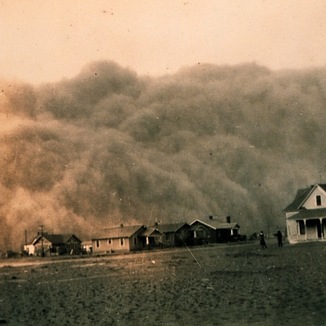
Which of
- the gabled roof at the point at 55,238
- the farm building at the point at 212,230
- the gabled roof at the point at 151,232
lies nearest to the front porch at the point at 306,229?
the farm building at the point at 212,230

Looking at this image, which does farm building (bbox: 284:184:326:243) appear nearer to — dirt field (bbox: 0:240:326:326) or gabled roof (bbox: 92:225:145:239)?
gabled roof (bbox: 92:225:145:239)

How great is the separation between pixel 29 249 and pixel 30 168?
96.0 feet

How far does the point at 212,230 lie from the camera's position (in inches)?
2281

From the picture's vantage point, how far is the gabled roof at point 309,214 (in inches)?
1464

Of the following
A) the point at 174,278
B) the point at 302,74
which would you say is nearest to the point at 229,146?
the point at 302,74

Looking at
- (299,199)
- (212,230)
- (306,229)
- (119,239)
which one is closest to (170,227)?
(212,230)

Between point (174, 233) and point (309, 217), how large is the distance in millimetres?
21610

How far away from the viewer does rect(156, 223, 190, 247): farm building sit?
5575 centimetres

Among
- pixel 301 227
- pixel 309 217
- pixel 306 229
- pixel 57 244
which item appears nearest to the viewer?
pixel 309 217

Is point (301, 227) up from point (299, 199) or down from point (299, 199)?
down

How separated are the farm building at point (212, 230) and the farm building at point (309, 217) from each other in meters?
16.5

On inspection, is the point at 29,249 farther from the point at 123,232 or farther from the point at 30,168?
the point at 30,168

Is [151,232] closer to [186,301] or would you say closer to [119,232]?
[119,232]

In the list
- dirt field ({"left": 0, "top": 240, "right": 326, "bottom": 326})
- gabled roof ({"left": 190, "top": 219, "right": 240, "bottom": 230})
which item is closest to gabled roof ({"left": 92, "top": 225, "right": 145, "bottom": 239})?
gabled roof ({"left": 190, "top": 219, "right": 240, "bottom": 230})
